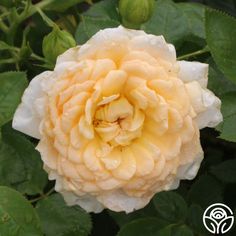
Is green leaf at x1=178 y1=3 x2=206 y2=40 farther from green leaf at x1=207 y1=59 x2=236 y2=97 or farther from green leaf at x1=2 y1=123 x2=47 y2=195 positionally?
green leaf at x1=2 y1=123 x2=47 y2=195

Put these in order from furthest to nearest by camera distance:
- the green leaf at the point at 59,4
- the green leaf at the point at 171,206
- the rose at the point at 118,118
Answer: the green leaf at the point at 59,4, the green leaf at the point at 171,206, the rose at the point at 118,118

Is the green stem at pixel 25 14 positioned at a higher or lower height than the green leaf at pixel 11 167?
higher

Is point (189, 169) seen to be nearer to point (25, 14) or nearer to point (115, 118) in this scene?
point (115, 118)

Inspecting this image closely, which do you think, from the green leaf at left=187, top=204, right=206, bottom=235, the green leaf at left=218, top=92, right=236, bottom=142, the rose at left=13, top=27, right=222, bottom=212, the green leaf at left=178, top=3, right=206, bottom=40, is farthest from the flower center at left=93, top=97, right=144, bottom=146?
the green leaf at left=178, top=3, right=206, bottom=40

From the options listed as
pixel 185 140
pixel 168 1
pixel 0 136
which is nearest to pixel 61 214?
pixel 0 136

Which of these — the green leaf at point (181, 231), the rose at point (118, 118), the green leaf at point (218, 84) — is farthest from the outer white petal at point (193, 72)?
the green leaf at point (181, 231)

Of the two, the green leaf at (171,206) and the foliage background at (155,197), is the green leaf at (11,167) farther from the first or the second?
the green leaf at (171,206)
